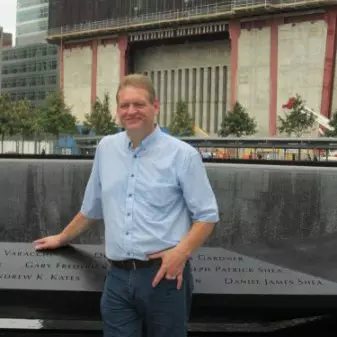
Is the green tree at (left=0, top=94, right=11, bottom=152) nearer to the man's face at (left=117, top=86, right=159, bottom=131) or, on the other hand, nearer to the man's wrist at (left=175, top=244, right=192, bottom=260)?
the man's face at (left=117, top=86, right=159, bottom=131)

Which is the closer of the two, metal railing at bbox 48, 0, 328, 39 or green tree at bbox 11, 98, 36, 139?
green tree at bbox 11, 98, 36, 139

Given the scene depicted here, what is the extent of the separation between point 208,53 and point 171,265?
61.8 m

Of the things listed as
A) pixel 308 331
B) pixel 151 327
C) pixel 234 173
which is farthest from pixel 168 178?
pixel 234 173

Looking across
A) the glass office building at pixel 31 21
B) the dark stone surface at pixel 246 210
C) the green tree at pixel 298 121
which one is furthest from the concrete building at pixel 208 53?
the dark stone surface at pixel 246 210

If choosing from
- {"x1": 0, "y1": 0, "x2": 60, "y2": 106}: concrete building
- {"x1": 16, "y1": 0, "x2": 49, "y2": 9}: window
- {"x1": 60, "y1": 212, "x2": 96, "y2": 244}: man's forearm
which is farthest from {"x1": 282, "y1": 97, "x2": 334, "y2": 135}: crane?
{"x1": 16, "y1": 0, "x2": 49, "y2": 9}: window

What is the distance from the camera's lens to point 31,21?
119 meters

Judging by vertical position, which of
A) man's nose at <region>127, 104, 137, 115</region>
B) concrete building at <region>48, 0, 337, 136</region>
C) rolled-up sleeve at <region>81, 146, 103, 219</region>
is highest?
concrete building at <region>48, 0, 337, 136</region>

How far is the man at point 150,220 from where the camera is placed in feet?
7.50

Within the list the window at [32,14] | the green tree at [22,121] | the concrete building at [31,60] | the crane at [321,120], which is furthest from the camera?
the window at [32,14]

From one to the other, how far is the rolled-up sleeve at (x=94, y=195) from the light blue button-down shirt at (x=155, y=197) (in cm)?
12

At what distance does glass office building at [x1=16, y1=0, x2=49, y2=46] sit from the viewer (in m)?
115

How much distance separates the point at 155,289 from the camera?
2.28 meters

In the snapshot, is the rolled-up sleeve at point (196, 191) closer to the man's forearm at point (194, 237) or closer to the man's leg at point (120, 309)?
the man's forearm at point (194, 237)

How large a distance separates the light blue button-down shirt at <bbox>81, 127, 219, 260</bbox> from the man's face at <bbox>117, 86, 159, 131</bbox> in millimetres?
65
